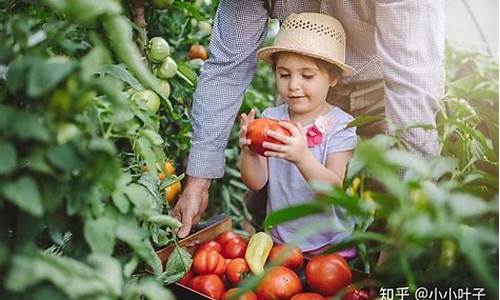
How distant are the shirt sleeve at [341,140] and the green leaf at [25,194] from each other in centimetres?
94

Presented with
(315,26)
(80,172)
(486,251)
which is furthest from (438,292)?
(315,26)

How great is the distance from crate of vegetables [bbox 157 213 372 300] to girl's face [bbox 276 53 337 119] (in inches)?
13.1

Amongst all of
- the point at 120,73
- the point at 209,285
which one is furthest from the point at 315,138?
the point at 120,73

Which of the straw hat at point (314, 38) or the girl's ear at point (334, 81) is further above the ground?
the straw hat at point (314, 38)

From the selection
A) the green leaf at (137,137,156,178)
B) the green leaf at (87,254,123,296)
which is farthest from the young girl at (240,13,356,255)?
the green leaf at (87,254,123,296)

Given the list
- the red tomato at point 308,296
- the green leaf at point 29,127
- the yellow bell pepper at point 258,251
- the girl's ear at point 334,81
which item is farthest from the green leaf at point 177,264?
the green leaf at point 29,127

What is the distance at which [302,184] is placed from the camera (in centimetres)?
160

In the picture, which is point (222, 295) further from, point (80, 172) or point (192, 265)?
point (80, 172)

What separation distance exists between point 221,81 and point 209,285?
1.76 ft

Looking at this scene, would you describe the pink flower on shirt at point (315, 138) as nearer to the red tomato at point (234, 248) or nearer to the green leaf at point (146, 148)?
the red tomato at point (234, 248)

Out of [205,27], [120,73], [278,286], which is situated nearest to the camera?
[120,73]

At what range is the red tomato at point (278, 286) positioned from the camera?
1.27 m

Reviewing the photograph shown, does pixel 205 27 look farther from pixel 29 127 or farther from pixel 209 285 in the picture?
pixel 29 127

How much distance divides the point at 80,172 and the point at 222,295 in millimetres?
696
